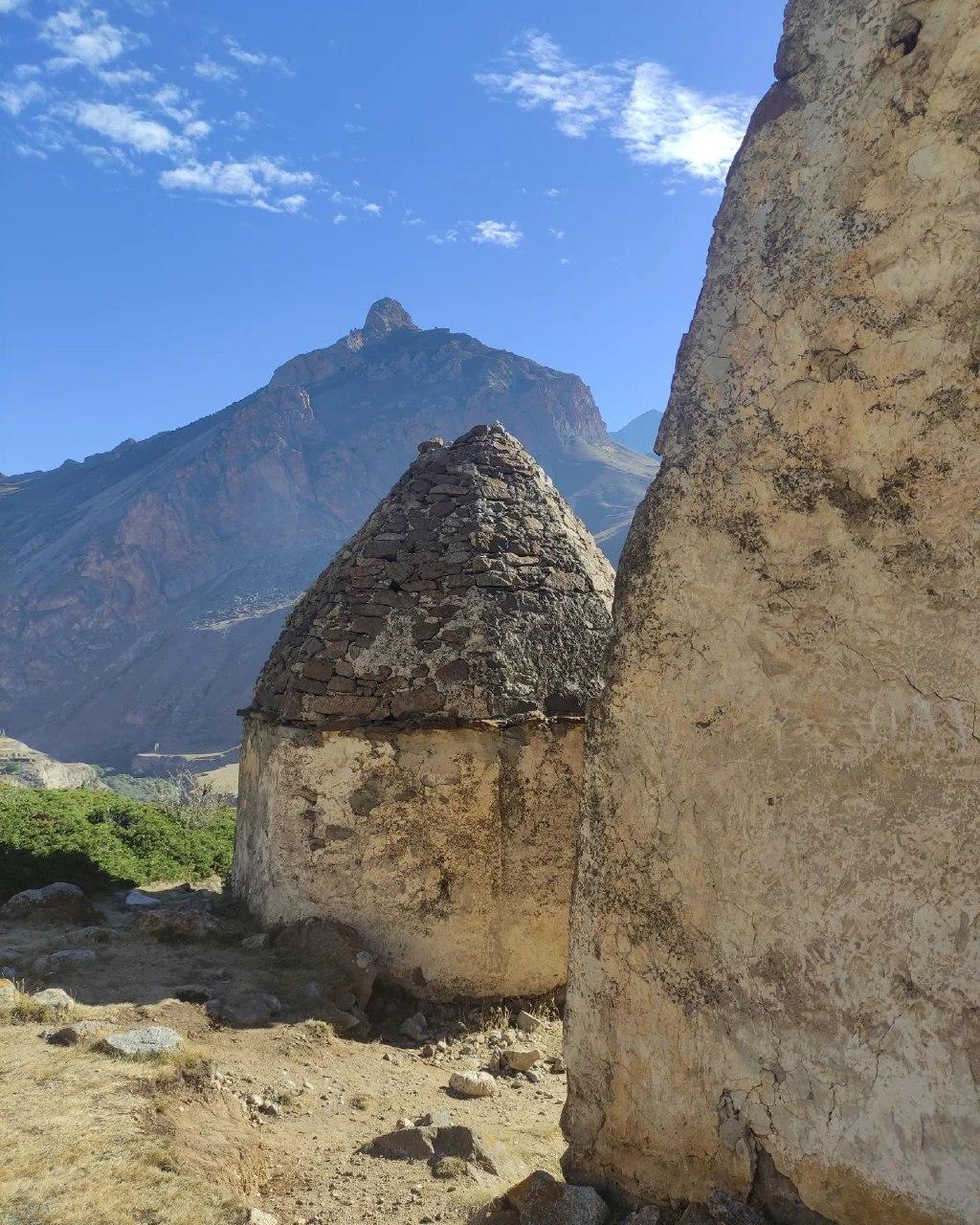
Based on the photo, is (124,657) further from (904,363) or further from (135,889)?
(904,363)

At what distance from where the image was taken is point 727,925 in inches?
116

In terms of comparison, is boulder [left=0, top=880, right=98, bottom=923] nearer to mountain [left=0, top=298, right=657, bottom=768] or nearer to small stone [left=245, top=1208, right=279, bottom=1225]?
small stone [left=245, top=1208, right=279, bottom=1225]

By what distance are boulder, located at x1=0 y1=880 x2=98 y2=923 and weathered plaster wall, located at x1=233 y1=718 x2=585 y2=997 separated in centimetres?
A: 258

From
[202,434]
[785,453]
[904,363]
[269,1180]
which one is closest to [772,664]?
[785,453]

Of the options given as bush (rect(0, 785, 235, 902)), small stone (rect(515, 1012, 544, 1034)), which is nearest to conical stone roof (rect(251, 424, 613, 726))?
small stone (rect(515, 1012, 544, 1034))

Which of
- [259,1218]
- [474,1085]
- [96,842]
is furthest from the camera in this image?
[96,842]

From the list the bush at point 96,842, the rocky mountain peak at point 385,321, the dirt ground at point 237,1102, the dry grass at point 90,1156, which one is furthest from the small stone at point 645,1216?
the rocky mountain peak at point 385,321

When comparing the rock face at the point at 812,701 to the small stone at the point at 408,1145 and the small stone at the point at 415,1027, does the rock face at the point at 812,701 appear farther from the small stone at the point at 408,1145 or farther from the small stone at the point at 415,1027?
the small stone at the point at 415,1027

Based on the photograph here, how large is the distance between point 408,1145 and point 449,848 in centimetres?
250

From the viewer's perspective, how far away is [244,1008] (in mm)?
6117

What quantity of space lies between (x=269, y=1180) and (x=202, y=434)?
81.3 meters

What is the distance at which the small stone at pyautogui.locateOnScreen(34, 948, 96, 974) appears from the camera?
664 cm

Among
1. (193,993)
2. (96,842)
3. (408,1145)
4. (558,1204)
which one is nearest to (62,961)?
(193,993)

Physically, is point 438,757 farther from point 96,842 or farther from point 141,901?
point 96,842
